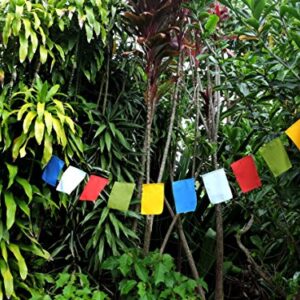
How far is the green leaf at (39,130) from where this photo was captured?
5.97ft

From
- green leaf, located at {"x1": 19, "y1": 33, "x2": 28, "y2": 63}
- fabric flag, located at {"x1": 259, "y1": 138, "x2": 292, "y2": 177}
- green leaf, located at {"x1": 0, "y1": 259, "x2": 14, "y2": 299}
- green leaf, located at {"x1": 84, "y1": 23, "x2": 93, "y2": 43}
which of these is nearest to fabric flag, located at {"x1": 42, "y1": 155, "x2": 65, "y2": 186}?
green leaf, located at {"x1": 0, "y1": 259, "x2": 14, "y2": 299}

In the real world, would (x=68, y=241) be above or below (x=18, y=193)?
below

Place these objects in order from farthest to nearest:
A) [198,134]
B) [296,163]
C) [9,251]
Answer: [198,134] → [9,251] → [296,163]

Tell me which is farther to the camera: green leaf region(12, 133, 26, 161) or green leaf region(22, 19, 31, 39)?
green leaf region(22, 19, 31, 39)

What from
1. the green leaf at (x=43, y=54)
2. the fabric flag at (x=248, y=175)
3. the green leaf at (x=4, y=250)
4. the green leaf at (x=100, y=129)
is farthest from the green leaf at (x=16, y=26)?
the fabric flag at (x=248, y=175)

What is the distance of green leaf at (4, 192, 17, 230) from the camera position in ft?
5.90

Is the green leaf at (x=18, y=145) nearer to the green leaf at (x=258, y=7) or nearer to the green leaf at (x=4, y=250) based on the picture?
the green leaf at (x=4, y=250)

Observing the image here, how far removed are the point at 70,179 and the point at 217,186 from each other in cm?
71

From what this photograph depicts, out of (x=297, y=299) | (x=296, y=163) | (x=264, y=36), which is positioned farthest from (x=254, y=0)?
(x=297, y=299)

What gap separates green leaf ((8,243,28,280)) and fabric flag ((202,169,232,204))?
902 mm

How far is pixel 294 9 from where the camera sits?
4.91 ft

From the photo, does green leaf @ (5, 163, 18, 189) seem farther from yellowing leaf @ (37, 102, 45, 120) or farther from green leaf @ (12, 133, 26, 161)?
yellowing leaf @ (37, 102, 45, 120)

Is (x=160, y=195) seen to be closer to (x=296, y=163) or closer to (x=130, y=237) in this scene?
(x=130, y=237)

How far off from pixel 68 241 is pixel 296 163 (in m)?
1.21
